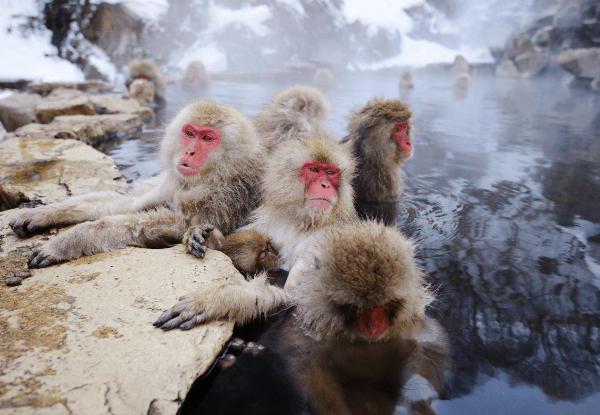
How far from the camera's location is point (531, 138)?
7.43 m

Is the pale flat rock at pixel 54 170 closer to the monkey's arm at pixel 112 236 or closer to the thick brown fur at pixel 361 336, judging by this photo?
the monkey's arm at pixel 112 236

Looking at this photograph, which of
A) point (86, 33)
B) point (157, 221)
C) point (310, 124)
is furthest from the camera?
point (86, 33)

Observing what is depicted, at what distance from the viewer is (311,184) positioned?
277 cm

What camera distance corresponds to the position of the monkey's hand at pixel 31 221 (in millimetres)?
2932

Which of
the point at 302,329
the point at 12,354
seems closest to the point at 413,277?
the point at 302,329

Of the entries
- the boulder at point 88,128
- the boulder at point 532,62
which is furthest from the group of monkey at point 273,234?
the boulder at point 532,62

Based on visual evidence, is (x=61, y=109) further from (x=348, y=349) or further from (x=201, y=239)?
(x=348, y=349)

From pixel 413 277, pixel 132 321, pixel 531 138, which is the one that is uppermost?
pixel 413 277

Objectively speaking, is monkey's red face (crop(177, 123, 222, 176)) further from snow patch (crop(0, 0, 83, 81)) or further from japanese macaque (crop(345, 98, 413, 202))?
snow patch (crop(0, 0, 83, 81))

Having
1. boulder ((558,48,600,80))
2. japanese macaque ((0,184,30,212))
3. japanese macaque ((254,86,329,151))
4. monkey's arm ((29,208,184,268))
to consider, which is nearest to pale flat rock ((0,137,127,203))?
japanese macaque ((0,184,30,212))

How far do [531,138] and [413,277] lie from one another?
641cm

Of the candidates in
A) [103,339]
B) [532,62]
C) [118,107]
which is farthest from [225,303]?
[532,62]

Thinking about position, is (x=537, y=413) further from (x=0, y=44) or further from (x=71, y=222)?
(x=0, y=44)

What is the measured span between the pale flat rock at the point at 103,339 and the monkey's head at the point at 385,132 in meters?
2.30
